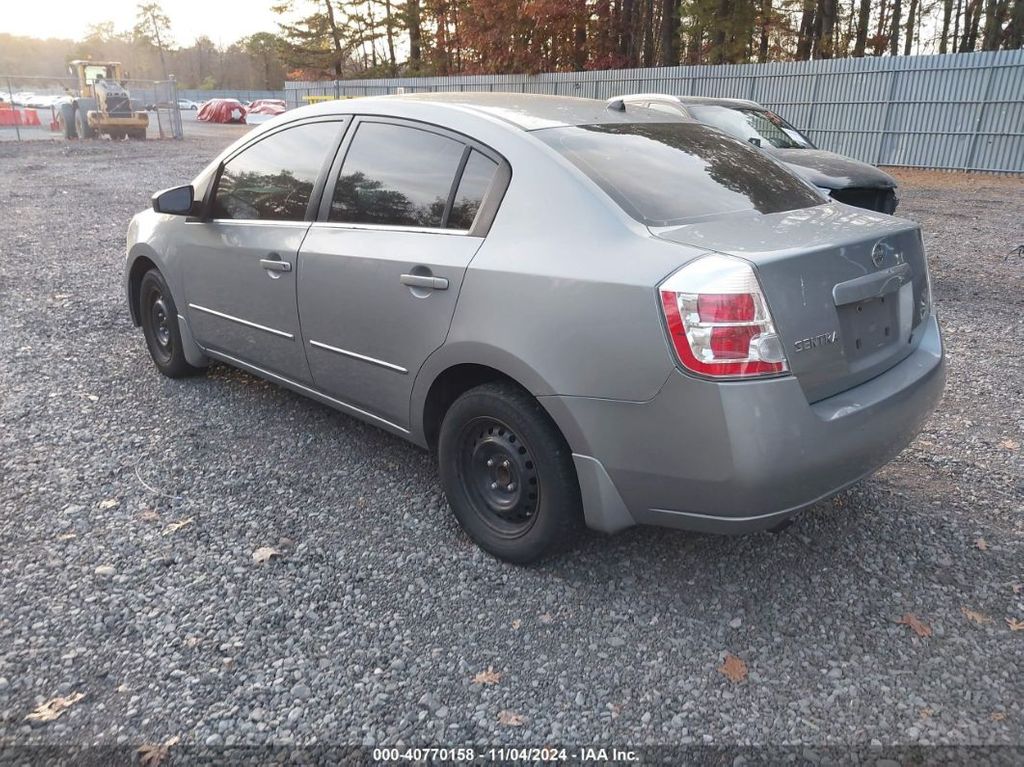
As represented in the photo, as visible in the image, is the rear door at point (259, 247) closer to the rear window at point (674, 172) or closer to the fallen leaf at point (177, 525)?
the fallen leaf at point (177, 525)

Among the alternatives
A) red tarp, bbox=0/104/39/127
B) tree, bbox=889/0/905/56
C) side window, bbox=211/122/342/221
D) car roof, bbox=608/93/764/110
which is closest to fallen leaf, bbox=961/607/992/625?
Answer: side window, bbox=211/122/342/221

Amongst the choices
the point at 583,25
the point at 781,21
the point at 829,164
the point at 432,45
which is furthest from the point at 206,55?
Answer: the point at 829,164

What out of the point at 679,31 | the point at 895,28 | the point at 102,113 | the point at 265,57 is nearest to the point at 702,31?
the point at 679,31

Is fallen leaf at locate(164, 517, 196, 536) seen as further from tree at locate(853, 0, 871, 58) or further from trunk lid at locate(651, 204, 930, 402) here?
tree at locate(853, 0, 871, 58)

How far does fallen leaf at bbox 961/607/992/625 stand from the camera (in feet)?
9.05

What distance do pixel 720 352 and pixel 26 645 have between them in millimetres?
2466

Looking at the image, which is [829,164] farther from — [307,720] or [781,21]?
[781,21]

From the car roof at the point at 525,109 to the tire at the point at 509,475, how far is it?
3.76 ft

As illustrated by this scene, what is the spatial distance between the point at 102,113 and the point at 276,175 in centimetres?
2805

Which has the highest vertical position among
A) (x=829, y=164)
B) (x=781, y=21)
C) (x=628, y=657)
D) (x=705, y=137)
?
(x=781, y=21)

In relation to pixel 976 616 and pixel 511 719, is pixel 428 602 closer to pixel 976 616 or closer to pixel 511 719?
pixel 511 719

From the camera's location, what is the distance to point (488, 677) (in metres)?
2.53

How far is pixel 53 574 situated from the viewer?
3.04m

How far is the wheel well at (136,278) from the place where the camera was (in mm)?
5047
